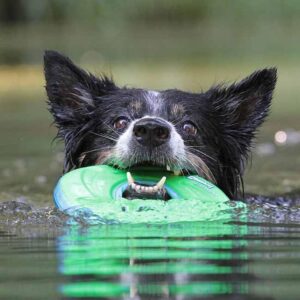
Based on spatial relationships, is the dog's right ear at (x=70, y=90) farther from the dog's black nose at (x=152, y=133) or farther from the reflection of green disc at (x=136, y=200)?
the dog's black nose at (x=152, y=133)

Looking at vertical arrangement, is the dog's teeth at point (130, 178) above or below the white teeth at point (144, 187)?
above

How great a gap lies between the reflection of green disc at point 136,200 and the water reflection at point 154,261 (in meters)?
0.21

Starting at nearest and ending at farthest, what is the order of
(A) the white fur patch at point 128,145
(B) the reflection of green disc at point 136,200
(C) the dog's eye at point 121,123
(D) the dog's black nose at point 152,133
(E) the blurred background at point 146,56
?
(B) the reflection of green disc at point 136,200 → (D) the dog's black nose at point 152,133 → (A) the white fur patch at point 128,145 → (C) the dog's eye at point 121,123 → (E) the blurred background at point 146,56

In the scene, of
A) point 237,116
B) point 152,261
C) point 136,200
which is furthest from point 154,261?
point 237,116

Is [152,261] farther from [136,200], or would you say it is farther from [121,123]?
[121,123]

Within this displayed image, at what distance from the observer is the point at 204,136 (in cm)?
937

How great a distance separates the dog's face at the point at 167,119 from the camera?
29.2ft

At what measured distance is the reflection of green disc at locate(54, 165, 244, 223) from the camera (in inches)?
317

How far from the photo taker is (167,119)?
9.11 m

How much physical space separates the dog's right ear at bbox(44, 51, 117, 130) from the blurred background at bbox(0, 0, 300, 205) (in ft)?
6.54

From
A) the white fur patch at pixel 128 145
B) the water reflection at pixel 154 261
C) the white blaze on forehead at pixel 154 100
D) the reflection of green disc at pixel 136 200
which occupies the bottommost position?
the water reflection at pixel 154 261

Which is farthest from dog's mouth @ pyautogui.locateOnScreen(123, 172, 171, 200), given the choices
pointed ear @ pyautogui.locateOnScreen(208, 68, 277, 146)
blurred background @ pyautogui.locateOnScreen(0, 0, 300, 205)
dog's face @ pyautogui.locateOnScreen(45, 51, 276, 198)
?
blurred background @ pyautogui.locateOnScreen(0, 0, 300, 205)

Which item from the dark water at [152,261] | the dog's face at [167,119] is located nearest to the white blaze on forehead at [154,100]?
the dog's face at [167,119]

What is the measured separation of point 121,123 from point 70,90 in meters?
0.81
